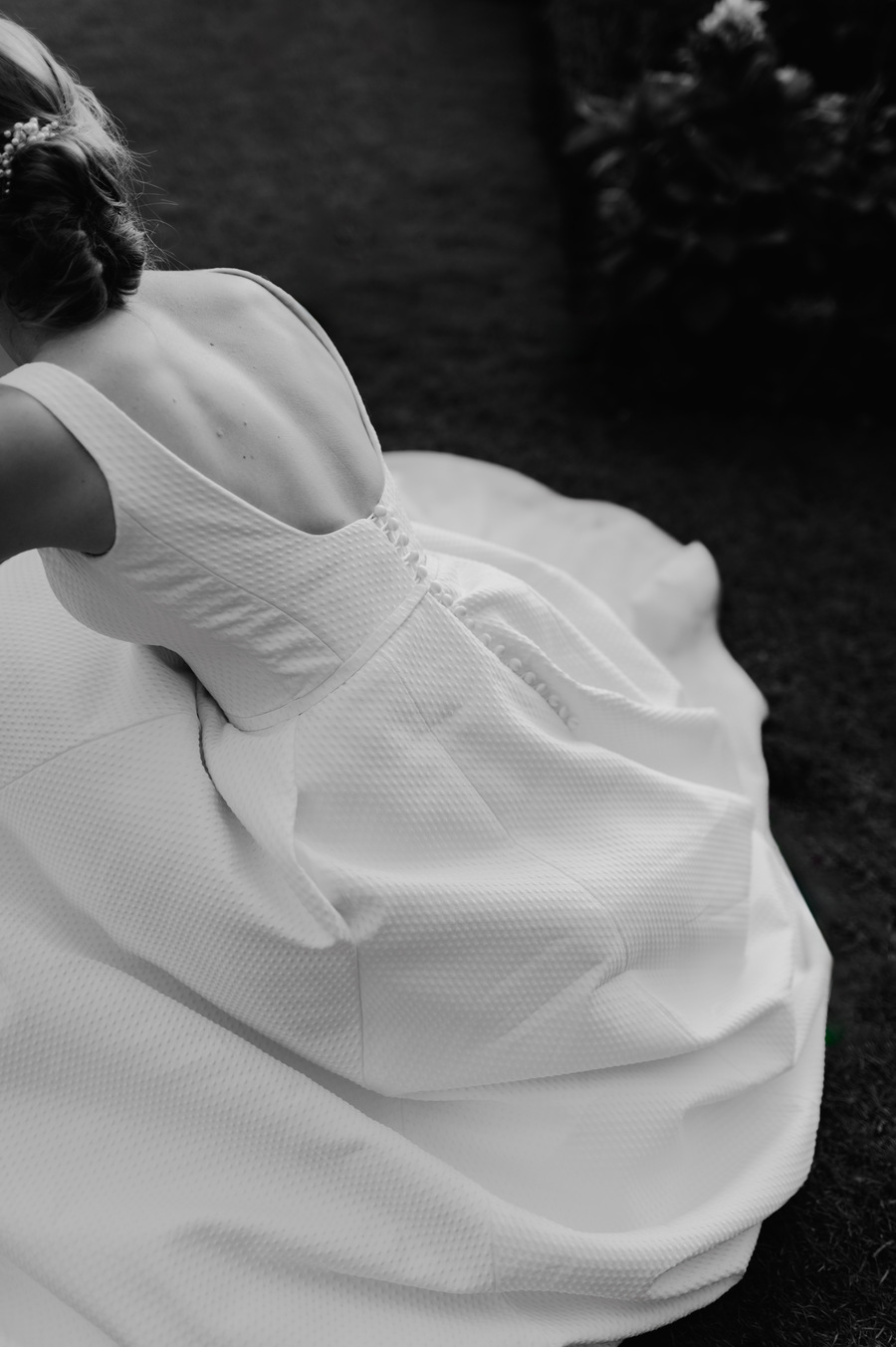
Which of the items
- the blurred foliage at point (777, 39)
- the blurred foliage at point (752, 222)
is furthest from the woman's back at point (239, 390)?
the blurred foliage at point (777, 39)

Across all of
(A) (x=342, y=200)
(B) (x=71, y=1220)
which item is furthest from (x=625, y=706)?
(A) (x=342, y=200)

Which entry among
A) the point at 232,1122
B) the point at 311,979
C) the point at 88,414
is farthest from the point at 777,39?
the point at 232,1122

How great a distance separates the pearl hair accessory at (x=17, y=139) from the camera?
127 cm

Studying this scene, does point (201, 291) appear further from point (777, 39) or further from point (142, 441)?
point (777, 39)

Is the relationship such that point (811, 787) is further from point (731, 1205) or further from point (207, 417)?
point (207, 417)

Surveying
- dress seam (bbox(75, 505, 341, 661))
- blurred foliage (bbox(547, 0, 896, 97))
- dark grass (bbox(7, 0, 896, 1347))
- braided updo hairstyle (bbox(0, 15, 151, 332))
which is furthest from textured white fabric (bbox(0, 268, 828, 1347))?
blurred foliage (bbox(547, 0, 896, 97))

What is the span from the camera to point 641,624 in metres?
2.61

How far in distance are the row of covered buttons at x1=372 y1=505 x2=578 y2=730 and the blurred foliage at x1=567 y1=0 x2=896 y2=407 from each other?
6.73 feet

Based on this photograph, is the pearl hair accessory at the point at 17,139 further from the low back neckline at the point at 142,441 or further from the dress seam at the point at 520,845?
the dress seam at the point at 520,845

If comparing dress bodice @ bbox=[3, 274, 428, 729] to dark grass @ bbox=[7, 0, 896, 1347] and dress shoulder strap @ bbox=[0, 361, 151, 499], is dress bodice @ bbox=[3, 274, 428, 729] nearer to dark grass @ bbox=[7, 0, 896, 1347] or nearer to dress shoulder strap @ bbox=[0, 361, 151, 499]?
dress shoulder strap @ bbox=[0, 361, 151, 499]

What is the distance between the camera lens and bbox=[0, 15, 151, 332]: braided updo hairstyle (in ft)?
4.24

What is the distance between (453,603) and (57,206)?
0.70 metres

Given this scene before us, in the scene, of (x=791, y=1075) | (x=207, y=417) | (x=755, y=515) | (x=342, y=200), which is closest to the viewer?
(x=207, y=417)

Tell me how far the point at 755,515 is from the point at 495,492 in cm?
76
